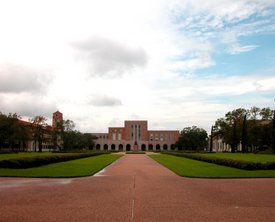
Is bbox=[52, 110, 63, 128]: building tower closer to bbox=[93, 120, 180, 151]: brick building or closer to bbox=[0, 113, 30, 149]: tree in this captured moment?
bbox=[0, 113, 30, 149]: tree

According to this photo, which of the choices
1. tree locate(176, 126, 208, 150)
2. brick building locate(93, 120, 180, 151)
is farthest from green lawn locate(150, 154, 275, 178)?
brick building locate(93, 120, 180, 151)

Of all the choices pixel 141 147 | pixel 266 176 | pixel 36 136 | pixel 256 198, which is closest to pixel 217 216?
pixel 256 198

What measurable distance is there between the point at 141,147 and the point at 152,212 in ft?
432

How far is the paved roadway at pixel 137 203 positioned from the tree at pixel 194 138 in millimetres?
98699

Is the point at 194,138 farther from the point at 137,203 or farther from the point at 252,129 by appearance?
the point at 137,203

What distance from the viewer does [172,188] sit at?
13641 millimetres

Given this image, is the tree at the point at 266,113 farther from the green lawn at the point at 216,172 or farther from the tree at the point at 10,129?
the green lawn at the point at 216,172

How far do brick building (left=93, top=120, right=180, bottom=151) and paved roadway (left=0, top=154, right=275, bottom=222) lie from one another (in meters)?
124

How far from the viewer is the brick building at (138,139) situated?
13912 centimetres

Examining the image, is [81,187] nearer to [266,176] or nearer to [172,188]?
[172,188]

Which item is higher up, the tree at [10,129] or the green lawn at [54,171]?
the tree at [10,129]

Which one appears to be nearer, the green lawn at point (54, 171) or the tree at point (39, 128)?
the green lawn at point (54, 171)

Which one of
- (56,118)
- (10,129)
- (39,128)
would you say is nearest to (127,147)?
(56,118)

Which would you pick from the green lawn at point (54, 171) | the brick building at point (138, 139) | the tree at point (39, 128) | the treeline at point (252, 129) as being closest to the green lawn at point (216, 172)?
the green lawn at point (54, 171)
